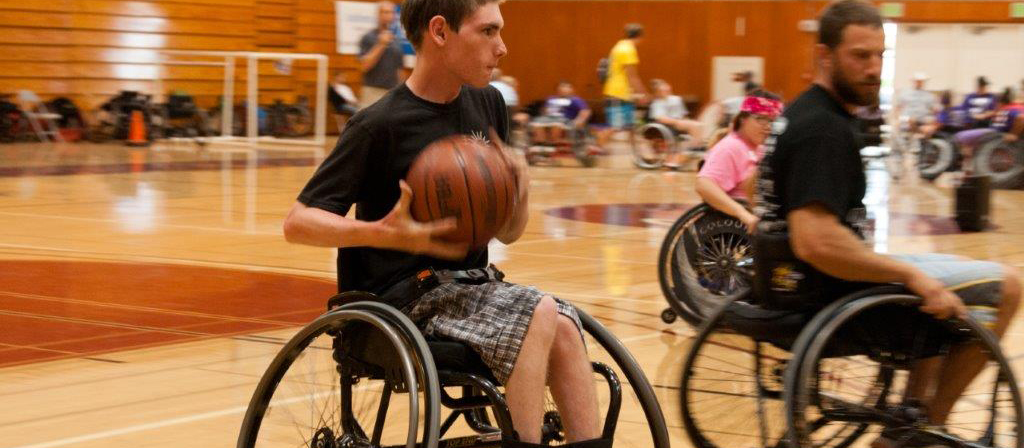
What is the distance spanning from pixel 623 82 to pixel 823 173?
15515mm

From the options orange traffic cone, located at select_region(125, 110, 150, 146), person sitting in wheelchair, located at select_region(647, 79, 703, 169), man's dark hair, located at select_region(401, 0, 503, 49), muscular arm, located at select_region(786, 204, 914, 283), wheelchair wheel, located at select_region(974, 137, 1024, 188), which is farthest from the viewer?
orange traffic cone, located at select_region(125, 110, 150, 146)

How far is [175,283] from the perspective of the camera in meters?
7.51

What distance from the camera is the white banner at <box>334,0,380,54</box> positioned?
23094 millimetres

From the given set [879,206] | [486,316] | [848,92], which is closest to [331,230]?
[486,316]

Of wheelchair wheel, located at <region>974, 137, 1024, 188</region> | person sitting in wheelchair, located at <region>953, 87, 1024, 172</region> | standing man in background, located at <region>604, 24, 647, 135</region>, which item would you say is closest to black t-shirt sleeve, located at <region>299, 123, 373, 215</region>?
person sitting in wheelchair, located at <region>953, 87, 1024, 172</region>

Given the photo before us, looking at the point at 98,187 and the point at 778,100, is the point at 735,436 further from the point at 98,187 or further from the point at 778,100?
the point at 98,187

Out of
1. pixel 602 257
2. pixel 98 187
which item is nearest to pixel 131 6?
pixel 98 187

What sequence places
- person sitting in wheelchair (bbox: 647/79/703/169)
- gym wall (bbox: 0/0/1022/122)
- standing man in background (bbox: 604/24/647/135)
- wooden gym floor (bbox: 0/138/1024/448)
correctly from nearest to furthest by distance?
1. wooden gym floor (bbox: 0/138/1024/448)
2. person sitting in wheelchair (bbox: 647/79/703/169)
3. standing man in background (bbox: 604/24/647/135)
4. gym wall (bbox: 0/0/1022/122)

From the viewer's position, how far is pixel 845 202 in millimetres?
3473

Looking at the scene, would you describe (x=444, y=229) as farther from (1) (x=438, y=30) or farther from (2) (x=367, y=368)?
(1) (x=438, y=30)

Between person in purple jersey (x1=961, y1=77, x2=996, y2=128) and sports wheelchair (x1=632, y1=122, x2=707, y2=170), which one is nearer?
person in purple jersey (x1=961, y1=77, x2=996, y2=128)

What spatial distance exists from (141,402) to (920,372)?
2.71 m

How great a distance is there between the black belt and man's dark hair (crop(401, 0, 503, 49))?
564mm

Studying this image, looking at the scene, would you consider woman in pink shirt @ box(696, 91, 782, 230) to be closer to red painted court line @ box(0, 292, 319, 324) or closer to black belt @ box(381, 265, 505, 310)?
red painted court line @ box(0, 292, 319, 324)
